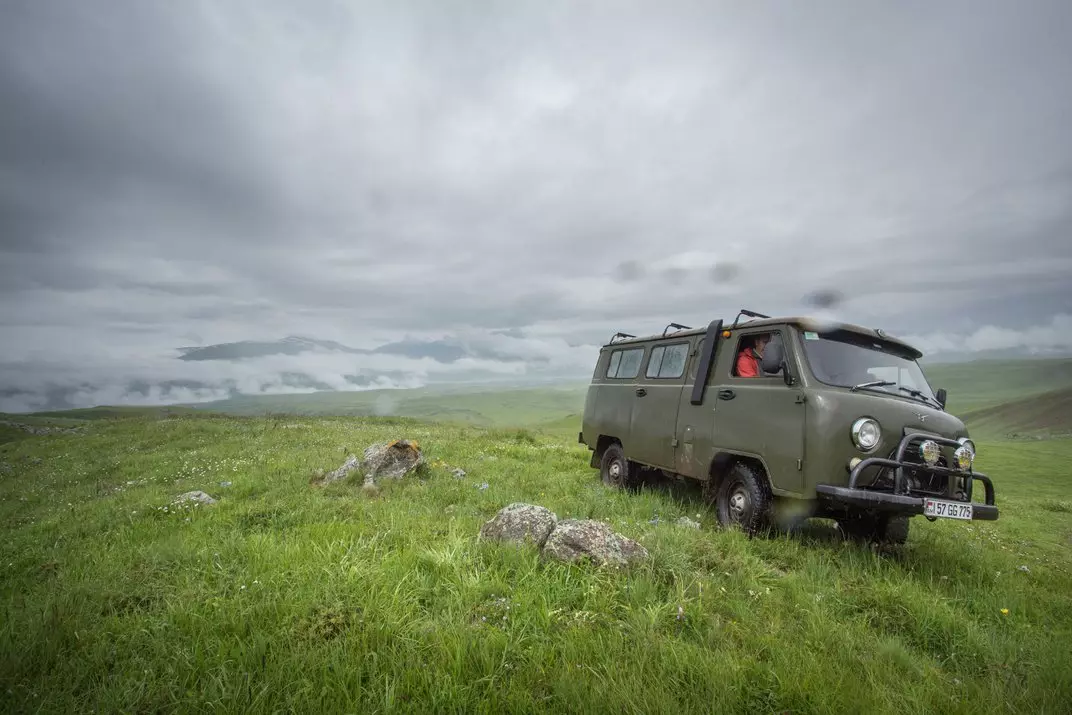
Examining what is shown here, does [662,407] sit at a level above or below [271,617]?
above

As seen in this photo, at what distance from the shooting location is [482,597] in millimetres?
4234

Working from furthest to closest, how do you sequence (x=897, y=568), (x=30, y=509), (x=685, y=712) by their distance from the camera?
(x=30, y=509), (x=897, y=568), (x=685, y=712)

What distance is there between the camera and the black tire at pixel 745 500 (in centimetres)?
640

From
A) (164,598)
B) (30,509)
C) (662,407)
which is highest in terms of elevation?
(662,407)

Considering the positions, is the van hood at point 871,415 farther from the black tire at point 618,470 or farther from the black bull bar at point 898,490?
the black tire at point 618,470

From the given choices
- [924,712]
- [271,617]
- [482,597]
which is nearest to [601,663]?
[482,597]

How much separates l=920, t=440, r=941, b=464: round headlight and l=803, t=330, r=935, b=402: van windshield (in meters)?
0.76

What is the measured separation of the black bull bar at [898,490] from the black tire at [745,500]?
3.10ft

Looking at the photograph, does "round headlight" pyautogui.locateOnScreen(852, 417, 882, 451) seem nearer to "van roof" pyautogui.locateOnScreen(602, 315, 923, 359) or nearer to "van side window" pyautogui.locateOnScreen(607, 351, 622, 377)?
"van roof" pyautogui.locateOnScreen(602, 315, 923, 359)

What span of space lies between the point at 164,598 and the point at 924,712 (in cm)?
581

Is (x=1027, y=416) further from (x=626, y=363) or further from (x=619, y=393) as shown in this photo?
(x=619, y=393)

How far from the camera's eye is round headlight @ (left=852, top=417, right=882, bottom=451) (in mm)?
5582

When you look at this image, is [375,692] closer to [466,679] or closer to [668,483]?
[466,679]

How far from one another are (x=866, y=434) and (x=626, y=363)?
5.43 meters
